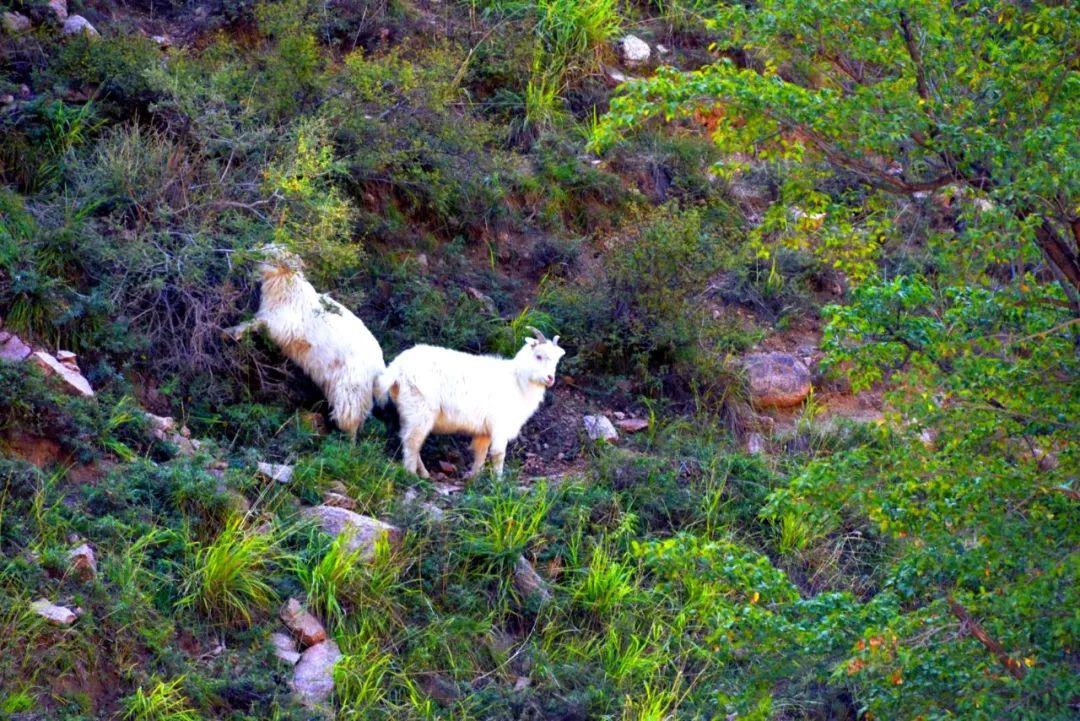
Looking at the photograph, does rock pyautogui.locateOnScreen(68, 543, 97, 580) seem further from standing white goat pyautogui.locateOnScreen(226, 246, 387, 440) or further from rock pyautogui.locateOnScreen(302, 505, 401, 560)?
standing white goat pyautogui.locateOnScreen(226, 246, 387, 440)

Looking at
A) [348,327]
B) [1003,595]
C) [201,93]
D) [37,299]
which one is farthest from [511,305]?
[1003,595]

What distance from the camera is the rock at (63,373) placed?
8.75 m

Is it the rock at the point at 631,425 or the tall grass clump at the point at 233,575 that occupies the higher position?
the tall grass clump at the point at 233,575

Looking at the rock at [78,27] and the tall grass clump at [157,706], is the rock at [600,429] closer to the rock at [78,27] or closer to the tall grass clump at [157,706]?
the tall grass clump at [157,706]

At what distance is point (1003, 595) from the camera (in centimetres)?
593

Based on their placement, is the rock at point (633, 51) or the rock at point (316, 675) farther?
the rock at point (633, 51)

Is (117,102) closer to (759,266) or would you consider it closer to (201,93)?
(201,93)

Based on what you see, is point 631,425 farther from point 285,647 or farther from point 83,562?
point 83,562

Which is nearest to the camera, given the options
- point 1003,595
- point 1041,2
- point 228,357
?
point 1003,595

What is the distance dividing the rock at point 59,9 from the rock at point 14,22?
27 centimetres

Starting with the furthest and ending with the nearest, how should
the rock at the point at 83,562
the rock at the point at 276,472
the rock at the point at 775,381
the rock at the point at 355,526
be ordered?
the rock at the point at 775,381 → the rock at the point at 276,472 → the rock at the point at 355,526 → the rock at the point at 83,562

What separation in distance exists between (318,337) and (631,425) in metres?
3.04

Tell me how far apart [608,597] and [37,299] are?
457cm

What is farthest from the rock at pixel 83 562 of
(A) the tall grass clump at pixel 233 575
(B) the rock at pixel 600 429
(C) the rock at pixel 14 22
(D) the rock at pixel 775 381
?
(D) the rock at pixel 775 381
